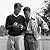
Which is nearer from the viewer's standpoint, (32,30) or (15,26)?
(32,30)

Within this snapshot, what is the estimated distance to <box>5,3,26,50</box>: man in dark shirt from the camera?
2.40 m

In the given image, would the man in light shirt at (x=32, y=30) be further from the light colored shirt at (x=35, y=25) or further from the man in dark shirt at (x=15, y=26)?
the man in dark shirt at (x=15, y=26)

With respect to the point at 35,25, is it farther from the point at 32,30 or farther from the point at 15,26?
the point at 15,26

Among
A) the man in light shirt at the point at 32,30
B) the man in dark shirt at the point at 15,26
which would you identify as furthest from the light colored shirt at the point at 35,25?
the man in dark shirt at the point at 15,26

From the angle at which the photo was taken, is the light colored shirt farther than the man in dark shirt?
No

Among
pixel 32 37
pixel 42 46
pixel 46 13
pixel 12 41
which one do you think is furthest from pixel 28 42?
pixel 46 13

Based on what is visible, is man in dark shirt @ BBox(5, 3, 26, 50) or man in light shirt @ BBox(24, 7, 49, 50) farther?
man in dark shirt @ BBox(5, 3, 26, 50)

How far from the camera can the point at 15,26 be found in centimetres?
241

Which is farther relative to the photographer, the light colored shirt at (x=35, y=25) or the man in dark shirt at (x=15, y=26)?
the man in dark shirt at (x=15, y=26)

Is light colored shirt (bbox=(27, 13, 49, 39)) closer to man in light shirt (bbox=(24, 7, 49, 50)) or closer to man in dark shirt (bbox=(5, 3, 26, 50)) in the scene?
man in light shirt (bbox=(24, 7, 49, 50))

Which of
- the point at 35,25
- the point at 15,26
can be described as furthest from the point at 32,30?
A: the point at 15,26

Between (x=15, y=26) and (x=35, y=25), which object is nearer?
(x=35, y=25)

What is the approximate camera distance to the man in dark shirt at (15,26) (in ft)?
7.88

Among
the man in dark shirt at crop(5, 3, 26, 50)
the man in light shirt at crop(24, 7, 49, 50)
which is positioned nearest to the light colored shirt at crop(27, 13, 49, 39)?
the man in light shirt at crop(24, 7, 49, 50)
